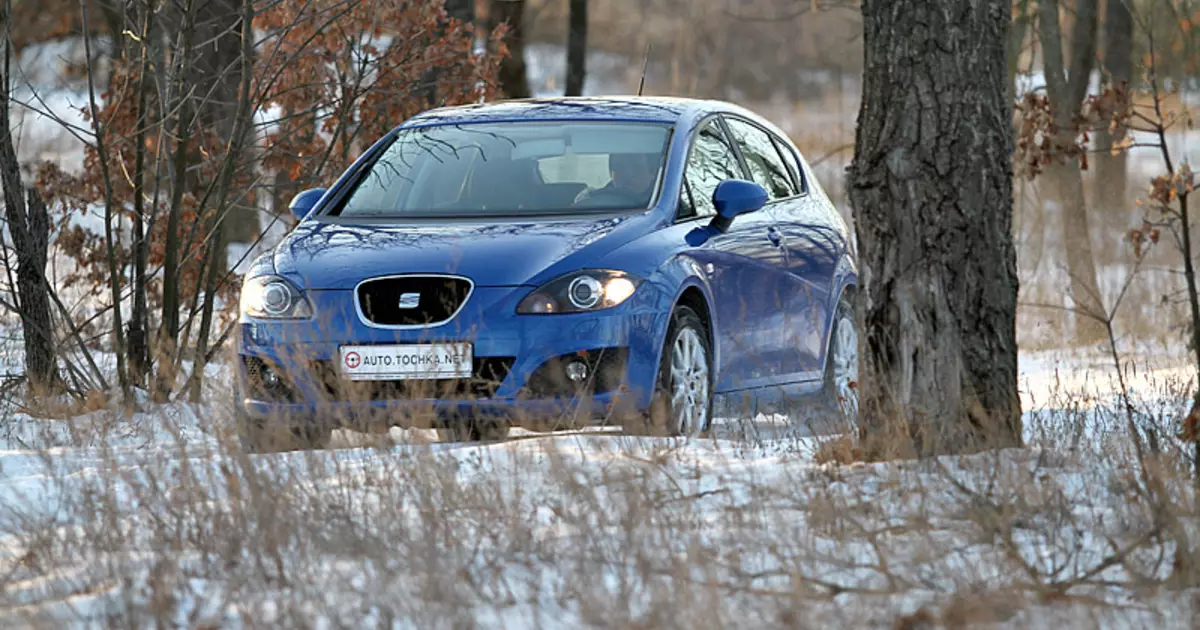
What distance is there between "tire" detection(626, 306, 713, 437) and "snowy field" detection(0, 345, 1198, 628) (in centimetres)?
70

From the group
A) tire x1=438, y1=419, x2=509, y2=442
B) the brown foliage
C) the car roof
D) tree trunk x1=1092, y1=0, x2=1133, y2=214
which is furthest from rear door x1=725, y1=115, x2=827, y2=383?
tree trunk x1=1092, y1=0, x2=1133, y2=214

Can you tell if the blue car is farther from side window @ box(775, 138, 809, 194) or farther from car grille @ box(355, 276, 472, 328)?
side window @ box(775, 138, 809, 194)

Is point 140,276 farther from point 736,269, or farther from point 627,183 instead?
point 736,269

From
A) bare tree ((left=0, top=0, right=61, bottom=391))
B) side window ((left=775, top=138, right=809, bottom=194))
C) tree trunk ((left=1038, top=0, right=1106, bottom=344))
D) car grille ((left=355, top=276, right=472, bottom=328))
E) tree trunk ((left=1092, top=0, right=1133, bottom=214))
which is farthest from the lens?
tree trunk ((left=1092, top=0, right=1133, bottom=214))

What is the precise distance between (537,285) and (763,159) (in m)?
2.71

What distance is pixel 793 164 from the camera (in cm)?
1008

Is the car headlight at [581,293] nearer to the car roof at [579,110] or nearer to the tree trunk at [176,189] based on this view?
the car roof at [579,110]

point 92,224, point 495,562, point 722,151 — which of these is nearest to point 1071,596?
point 495,562

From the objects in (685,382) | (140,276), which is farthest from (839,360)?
(140,276)

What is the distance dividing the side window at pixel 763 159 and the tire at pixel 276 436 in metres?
2.95

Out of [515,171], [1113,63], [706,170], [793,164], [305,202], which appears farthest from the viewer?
[1113,63]

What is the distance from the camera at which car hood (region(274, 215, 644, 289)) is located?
732cm

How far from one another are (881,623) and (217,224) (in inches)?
236

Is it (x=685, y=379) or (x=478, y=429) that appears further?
(x=685, y=379)
